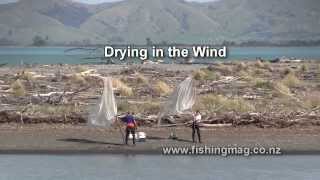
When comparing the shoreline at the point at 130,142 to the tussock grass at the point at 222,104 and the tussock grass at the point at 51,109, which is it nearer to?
the tussock grass at the point at 51,109

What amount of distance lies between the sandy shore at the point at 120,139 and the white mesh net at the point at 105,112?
461 millimetres

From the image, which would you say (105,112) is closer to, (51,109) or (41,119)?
(41,119)

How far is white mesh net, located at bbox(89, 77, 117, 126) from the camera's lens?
111ft

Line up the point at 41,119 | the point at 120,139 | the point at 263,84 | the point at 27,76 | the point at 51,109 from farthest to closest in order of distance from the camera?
1. the point at 27,76
2. the point at 263,84
3. the point at 51,109
4. the point at 41,119
5. the point at 120,139

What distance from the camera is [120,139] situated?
33031 mm

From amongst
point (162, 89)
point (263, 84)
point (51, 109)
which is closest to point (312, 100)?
point (263, 84)

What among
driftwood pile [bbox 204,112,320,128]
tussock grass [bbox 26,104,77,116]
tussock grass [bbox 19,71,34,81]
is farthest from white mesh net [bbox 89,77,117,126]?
tussock grass [bbox 19,71,34,81]

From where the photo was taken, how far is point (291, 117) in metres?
36.2

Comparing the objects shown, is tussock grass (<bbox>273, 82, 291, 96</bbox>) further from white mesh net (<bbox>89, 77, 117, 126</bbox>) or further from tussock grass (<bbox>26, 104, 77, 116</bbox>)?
white mesh net (<bbox>89, 77, 117, 126</bbox>)
